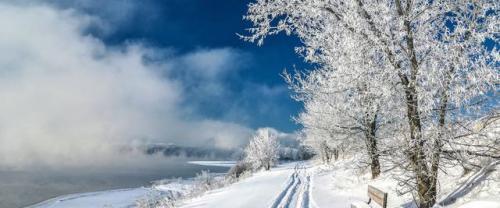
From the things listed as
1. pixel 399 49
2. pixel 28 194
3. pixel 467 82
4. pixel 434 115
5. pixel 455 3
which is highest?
pixel 455 3

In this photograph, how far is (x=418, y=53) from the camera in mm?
8367

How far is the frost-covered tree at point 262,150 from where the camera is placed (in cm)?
7600

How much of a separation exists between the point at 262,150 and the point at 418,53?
6911 centimetres

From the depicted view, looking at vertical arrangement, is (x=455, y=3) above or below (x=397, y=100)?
above

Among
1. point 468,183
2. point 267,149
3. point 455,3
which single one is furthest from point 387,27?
point 267,149

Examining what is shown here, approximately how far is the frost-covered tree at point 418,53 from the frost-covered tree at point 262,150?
66222 millimetres

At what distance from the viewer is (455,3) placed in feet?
26.8

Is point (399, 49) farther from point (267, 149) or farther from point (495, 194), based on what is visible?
point (267, 149)

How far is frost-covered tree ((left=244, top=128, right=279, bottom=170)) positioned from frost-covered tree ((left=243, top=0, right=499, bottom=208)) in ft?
217

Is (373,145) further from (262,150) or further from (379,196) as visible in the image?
(262,150)

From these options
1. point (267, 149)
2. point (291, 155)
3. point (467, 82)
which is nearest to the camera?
point (467, 82)

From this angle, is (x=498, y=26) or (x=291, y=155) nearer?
(x=498, y=26)

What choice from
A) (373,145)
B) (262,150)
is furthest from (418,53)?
(262,150)

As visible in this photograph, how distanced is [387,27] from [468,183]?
15.8 ft
